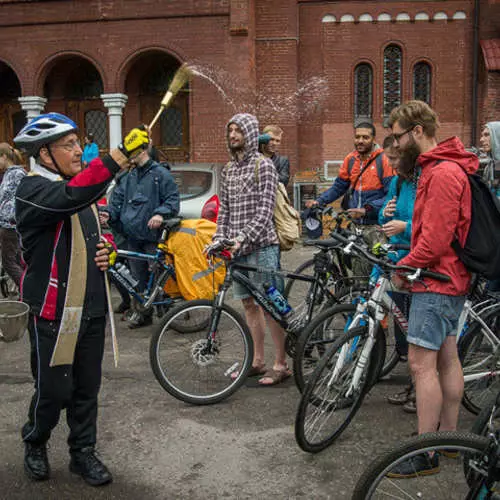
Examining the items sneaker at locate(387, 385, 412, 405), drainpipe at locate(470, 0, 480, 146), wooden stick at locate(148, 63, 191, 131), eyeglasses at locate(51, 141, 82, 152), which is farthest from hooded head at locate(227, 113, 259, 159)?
drainpipe at locate(470, 0, 480, 146)

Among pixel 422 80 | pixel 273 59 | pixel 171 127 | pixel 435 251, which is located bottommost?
pixel 435 251

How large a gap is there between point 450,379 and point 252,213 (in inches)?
78.8

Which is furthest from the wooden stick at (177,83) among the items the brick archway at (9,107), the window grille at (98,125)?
the brick archway at (9,107)

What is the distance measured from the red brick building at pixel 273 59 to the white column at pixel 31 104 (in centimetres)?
4

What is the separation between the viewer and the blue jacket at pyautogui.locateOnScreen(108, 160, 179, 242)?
21.3ft

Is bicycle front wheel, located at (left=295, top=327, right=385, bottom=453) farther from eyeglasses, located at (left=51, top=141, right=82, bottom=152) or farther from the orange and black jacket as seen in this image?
the orange and black jacket

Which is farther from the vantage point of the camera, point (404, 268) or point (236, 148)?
point (236, 148)

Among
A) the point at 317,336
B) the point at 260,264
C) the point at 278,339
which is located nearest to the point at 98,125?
the point at 260,264

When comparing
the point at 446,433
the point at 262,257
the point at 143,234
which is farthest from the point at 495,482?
the point at 143,234

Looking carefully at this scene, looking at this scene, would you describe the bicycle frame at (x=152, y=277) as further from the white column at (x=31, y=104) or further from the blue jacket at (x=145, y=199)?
the white column at (x=31, y=104)

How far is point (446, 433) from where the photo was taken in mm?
2344

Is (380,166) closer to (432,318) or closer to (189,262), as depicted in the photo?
(189,262)

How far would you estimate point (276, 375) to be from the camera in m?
4.97

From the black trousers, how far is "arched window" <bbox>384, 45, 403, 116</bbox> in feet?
51.6
